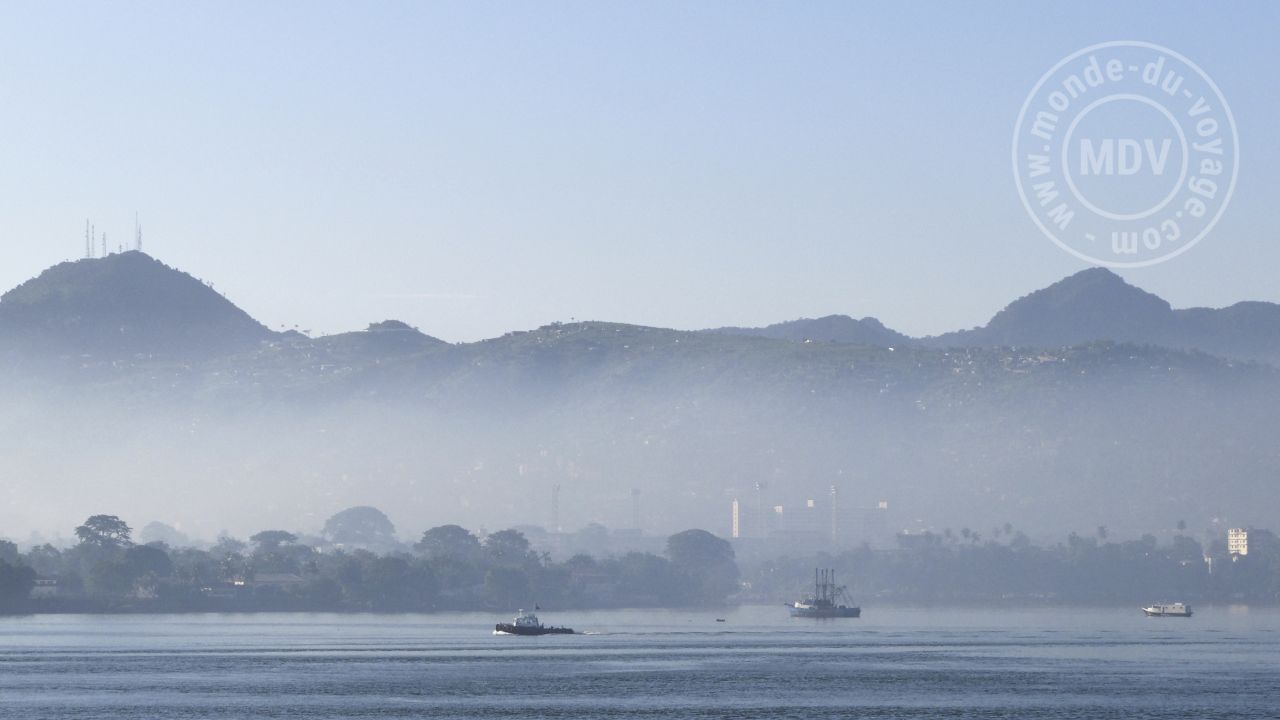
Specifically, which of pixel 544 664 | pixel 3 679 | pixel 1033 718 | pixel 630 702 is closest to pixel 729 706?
pixel 630 702

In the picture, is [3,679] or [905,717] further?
[3,679]

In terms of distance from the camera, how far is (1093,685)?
164000mm

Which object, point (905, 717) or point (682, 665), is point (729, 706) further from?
point (682, 665)

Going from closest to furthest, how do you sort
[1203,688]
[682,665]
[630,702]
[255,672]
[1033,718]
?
1. [1033,718]
2. [630,702]
3. [1203,688]
4. [255,672]
5. [682,665]

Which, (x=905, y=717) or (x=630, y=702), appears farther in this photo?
(x=630, y=702)

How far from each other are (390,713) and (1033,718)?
151 feet

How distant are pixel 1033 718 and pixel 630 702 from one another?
→ 31009mm

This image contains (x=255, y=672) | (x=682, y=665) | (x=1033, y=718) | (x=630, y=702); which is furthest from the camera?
(x=682, y=665)

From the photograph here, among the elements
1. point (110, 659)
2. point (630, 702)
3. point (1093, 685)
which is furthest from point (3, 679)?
point (1093, 685)

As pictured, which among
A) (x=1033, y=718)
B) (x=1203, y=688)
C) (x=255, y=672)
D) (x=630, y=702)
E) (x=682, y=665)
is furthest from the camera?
(x=682, y=665)

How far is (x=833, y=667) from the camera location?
186875 millimetres

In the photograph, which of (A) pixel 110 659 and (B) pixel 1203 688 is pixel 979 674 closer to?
(B) pixel 1203 688

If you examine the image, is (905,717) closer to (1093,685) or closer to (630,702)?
(630,702)

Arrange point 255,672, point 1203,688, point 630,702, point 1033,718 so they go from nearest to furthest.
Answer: point 1033,718 → point 630,702 → point 1203,688 → point 255,672
